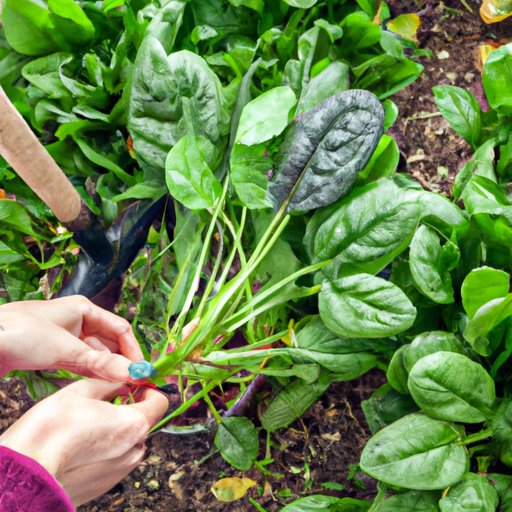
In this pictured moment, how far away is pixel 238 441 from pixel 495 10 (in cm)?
91

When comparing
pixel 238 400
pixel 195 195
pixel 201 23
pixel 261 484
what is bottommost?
pixel 261 484

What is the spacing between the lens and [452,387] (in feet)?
2.72

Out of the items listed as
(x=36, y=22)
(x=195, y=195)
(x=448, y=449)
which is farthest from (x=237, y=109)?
(x=448, y=449)

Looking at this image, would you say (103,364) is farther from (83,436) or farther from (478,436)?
(478,436)

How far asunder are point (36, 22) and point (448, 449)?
37.8 inches

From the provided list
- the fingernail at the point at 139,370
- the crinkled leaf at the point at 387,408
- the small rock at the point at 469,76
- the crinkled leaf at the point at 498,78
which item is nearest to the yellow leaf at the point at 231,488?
the crinkled leaf at the point at 387,408

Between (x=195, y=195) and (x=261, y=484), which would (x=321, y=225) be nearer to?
(x=195, y=195)

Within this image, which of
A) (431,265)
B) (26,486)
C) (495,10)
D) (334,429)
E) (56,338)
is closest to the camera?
(26,486)

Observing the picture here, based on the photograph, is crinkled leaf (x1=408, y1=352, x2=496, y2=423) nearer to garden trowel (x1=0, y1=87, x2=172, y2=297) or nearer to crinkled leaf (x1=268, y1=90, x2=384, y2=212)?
crinkled leaf (x1=268, y1=90, x2=384, y2=212)

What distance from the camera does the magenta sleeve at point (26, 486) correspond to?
1.92 feet

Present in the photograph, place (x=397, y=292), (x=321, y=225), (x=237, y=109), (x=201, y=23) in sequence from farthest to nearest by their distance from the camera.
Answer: (x=201, y=23) < (x=237, y=109) < (x=321, y=225) < (x=397, y=292)

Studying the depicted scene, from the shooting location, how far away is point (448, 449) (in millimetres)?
854

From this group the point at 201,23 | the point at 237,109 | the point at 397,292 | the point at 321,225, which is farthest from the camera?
the point at 201,23

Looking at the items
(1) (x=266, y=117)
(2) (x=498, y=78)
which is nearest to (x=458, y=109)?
(2) (x=498, y=78)
